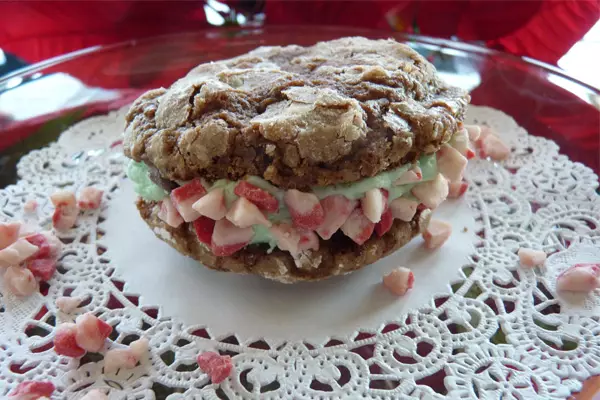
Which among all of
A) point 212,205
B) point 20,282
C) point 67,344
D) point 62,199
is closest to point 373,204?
point 212,205

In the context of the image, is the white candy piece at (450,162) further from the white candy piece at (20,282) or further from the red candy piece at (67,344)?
the white candy piece at (20,282)

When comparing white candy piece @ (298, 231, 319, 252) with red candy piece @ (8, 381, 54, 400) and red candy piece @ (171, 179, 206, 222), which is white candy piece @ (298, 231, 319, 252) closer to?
red candy piece @ (171, 179, 206, 222)

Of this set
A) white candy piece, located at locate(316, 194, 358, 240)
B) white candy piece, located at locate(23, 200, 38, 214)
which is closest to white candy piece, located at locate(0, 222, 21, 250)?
white candy piece, located at locate(23, 200, 38, 214)

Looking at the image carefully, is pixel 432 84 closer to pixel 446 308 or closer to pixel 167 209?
pixel 446 308

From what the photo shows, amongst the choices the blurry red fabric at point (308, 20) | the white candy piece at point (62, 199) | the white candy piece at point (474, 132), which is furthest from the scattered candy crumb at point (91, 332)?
the blurry red fabric at point (308, 20)

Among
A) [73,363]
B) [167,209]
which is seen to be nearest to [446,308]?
[167,209]

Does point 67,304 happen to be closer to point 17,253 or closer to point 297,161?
point 17,253
